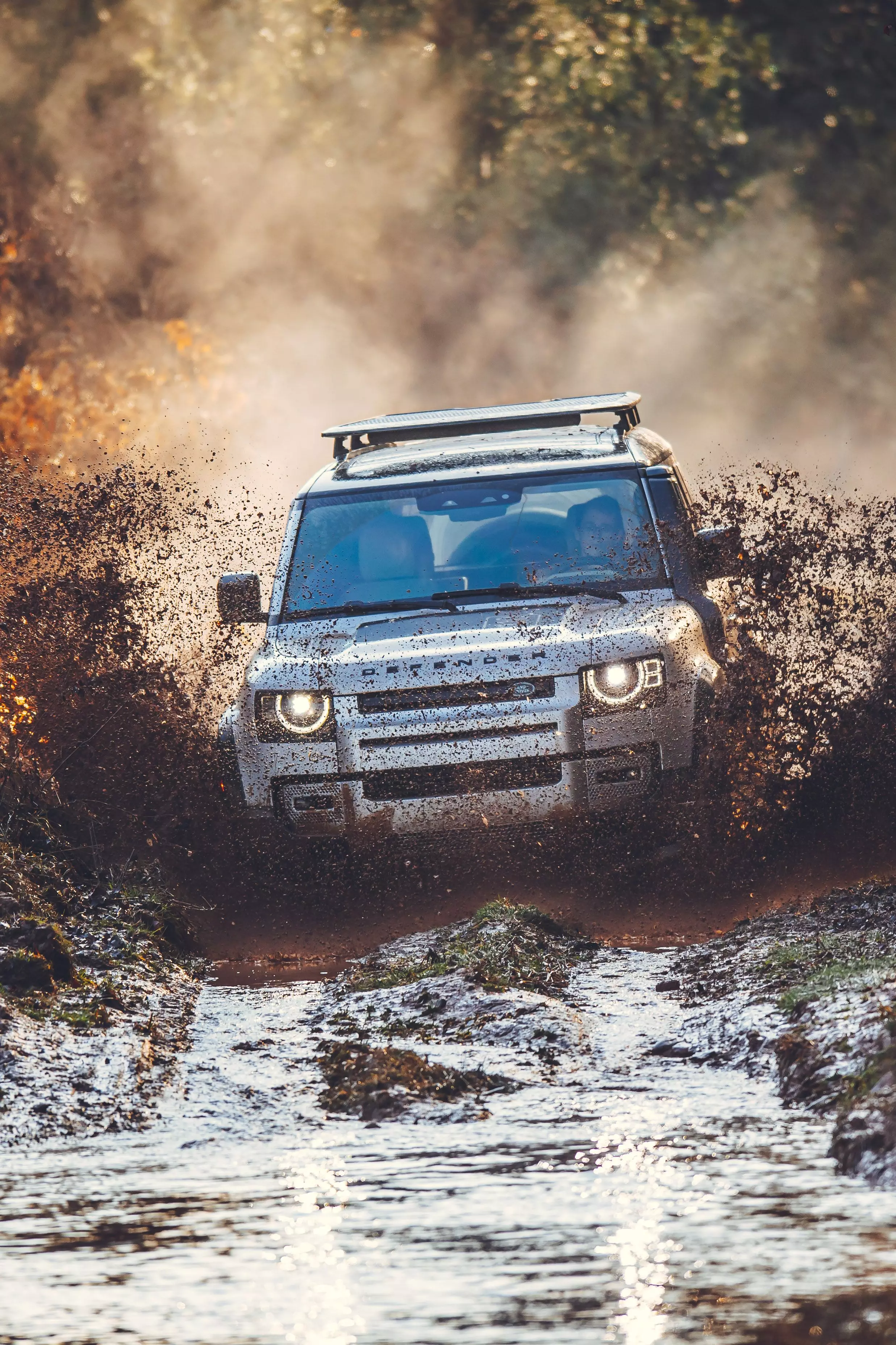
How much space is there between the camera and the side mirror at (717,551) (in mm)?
9266

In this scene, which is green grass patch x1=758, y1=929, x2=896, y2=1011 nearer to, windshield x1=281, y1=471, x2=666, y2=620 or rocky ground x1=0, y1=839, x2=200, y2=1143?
rocky ground x1=0, y1=839, x2=200, y2=1143

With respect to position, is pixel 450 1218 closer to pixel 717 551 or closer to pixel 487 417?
pixel 717 551

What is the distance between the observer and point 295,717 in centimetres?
870

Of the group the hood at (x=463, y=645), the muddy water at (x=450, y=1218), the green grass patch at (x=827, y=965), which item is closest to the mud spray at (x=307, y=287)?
the hood at (x=463, y=645)

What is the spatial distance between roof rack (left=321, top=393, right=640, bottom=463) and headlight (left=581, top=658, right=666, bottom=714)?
174 centimetres

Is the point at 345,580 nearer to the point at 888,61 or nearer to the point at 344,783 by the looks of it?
the point at 344,783

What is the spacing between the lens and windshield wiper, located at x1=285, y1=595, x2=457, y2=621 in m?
9.12

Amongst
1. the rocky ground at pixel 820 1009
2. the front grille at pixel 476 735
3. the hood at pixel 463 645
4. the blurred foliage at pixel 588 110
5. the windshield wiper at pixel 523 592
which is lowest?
the rocky ground at pixel 820 1009

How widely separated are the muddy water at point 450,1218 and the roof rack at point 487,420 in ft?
13.9

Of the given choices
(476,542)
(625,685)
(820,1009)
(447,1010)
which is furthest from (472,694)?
(820,1009)

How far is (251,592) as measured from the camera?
9.54 metres

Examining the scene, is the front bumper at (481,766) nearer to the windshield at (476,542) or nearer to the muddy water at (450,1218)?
the windshield at (476,542)

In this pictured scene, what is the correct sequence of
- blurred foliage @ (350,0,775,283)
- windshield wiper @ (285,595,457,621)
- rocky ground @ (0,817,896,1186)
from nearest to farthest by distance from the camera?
rocky ground @ (0,817,896,1186) → windshield wiper @ (285,595,457,621) → blurred foliage @ (350,0,775,283)

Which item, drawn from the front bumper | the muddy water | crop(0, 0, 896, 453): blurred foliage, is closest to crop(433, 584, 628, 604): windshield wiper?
the front bumper
